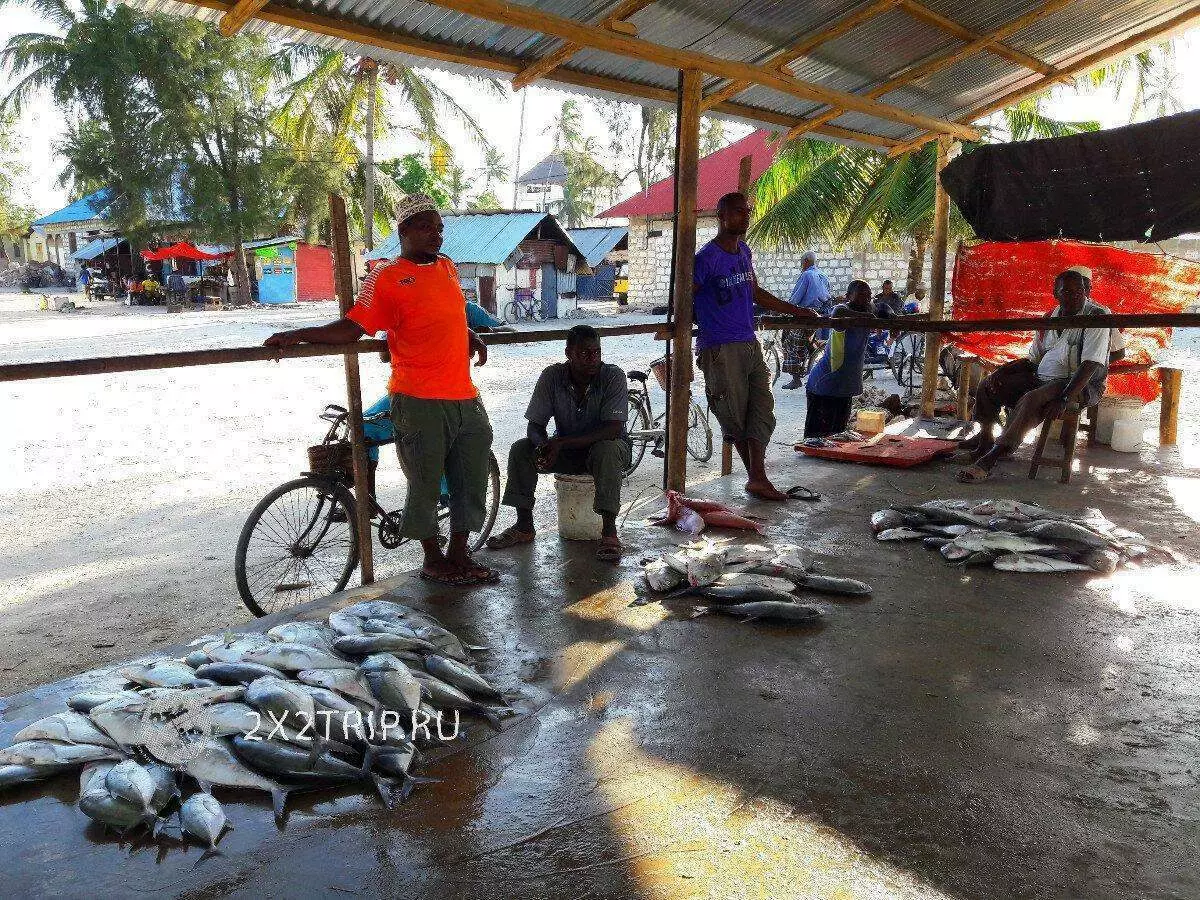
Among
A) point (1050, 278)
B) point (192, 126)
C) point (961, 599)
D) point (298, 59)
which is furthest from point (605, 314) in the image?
point (961, 599)

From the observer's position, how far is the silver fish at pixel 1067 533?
4617 mm

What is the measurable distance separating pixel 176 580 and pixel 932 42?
6713 millimetres

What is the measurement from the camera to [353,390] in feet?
14.1

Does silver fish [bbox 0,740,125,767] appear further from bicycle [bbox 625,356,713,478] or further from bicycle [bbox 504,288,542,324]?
bicycle [bbox 504,288,542,324]

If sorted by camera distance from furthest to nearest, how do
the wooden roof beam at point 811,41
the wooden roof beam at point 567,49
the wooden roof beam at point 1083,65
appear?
1. the wooden roof beam at point 1083,65
2. the wooden roof beam at point 811,41
3. the wooden roof beam at point 567,49

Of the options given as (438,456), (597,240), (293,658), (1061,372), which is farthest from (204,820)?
(597,240)

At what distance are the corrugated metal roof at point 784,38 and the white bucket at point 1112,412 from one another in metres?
2.95

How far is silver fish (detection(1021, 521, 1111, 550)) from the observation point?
15.1 feet

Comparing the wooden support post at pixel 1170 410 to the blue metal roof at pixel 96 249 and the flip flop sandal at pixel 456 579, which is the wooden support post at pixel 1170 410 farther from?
the blue metal roof at pixel 96 249

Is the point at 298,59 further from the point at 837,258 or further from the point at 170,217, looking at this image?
the point at 837,258

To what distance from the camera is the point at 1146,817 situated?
2420 millimetres

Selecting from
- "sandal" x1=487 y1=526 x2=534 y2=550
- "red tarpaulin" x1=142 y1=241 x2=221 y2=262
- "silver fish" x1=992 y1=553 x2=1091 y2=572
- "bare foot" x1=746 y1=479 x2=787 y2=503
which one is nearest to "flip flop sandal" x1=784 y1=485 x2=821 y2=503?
"bare foot" x1=746 y1=479 x2=787 y2=503

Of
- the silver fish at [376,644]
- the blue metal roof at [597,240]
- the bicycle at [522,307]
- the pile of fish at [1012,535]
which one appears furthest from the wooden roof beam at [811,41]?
the blue metal roof at [597,240]

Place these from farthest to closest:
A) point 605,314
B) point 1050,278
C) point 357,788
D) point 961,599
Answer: point 605,314 < point 1050,278 < point 961,599 < point 357,788
